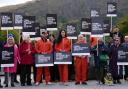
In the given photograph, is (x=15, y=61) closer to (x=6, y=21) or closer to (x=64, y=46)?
(x=6, y=21)

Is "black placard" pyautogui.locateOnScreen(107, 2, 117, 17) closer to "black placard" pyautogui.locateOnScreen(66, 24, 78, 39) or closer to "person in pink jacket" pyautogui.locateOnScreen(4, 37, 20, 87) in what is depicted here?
"black placard" pyautogui.locateOnScreen(66, 24, 78, 39)

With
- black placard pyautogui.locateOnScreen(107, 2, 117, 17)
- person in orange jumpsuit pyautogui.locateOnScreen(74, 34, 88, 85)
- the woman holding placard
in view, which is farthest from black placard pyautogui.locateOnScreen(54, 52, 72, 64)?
black placard pyautogui.locateOnScreen(107, 2, 117, 17)

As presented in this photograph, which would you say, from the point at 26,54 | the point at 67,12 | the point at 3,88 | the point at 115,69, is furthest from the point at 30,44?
the point at 67,12

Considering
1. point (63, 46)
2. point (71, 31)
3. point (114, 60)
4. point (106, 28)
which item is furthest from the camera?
point (106, 28)

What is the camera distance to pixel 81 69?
A: 20.8m

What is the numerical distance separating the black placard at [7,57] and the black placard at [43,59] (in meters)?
1.06

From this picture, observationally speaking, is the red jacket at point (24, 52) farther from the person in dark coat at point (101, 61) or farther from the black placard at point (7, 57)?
the person in dark coat at point (101, 61)

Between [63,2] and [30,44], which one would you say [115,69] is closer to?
[30,44]

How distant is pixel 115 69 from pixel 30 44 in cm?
364

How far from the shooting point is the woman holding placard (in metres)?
20.7

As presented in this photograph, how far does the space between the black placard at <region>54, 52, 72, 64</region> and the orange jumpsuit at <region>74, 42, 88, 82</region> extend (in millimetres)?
361

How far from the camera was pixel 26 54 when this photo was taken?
68.0ft

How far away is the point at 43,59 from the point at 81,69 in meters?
1.59

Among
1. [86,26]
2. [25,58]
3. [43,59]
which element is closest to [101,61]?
[86,26]
